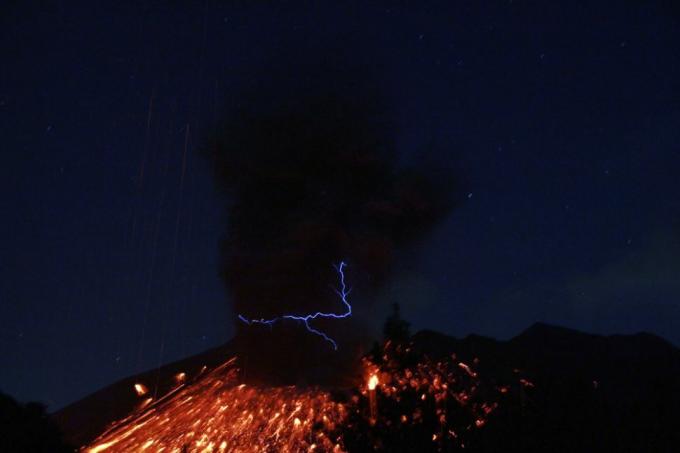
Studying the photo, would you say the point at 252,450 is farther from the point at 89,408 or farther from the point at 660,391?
the point at 89,408

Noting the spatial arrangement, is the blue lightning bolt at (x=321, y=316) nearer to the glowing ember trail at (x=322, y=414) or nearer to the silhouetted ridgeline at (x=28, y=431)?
the glowing ember trail at (x=322, y=414)

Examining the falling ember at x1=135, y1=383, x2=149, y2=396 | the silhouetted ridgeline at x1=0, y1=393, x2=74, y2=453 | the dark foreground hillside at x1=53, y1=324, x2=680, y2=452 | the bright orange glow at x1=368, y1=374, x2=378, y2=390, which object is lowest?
the dark foreground hillside at x1=53, y1=324, x2=680, y2=452

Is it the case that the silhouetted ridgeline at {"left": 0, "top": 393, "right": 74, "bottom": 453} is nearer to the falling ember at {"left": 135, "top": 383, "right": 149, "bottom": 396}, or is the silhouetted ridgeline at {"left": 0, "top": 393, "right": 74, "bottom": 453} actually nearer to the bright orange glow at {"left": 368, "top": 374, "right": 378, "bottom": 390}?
the bright orange glow at {"left": 368, "top": 374, "right": 378, "bottom": 390}

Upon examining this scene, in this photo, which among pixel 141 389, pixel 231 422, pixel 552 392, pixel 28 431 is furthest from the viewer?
pixel 141 389

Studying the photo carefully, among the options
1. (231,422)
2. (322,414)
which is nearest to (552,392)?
(322,414)

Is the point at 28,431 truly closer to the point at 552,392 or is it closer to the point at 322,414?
the point at 552,392

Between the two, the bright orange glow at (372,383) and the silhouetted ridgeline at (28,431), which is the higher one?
the silhouetted ridgeline at (28,431)

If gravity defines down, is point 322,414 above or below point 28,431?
below

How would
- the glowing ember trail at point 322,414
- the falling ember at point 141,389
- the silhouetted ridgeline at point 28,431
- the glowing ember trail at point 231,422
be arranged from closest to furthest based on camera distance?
1. the glowing ember trail at point 322,414
2. the silhouetted ridgeline at point 28,431
3. the glowing ember trail at point 231,422
4. the falling ember at point 141,389

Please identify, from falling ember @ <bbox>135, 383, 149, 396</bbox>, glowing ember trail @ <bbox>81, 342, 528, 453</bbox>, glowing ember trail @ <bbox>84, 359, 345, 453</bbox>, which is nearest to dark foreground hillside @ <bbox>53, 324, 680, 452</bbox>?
glowing ember trail @ <bbox>81, 342, 528, 453</bbox>

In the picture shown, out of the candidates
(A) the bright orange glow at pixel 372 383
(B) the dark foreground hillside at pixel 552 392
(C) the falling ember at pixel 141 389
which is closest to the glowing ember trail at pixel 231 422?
(B) the dark foreground hillside at pixel 552 392

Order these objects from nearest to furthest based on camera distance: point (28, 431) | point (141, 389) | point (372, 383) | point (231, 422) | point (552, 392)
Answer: point (372, 383), point (552, 392), point (28, 431), point (231, 422), point (141, 389)

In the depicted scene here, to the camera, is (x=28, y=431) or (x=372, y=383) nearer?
(x=372, y=383)
